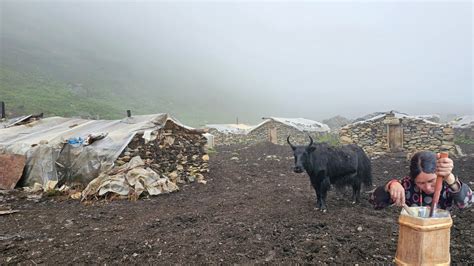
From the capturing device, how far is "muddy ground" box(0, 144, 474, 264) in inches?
162

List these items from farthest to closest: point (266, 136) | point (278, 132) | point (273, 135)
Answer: point (266, 136)
point (278, 132)
point (273, 135)

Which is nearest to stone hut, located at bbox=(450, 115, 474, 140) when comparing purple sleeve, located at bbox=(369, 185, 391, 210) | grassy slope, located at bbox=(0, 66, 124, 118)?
purple sleeve, located at bbox=(369, 185, 391, 210)

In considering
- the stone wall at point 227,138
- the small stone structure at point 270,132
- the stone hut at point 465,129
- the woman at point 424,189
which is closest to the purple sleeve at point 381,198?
the woman at point 424,189

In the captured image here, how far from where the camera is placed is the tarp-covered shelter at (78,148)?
8.27 meters

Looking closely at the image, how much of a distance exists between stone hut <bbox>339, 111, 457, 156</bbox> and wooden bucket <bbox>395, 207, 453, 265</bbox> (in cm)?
1337

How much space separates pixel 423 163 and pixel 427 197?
283 mm

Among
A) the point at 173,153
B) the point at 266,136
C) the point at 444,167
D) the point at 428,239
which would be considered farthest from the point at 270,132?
the point at 428,239

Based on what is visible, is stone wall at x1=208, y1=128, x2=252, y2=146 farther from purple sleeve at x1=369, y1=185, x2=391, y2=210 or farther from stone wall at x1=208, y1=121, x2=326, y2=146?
purple sleeve at x1=369, y1=185, x2=391, y2=210

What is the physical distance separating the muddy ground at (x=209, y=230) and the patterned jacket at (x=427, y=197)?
6.33 feet

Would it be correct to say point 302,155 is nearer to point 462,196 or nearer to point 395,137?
point 462,196

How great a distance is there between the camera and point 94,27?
10531 cm

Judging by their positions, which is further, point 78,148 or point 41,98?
point 41,98

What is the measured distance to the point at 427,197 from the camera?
7.06ft

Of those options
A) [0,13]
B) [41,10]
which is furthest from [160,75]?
[41,10]
